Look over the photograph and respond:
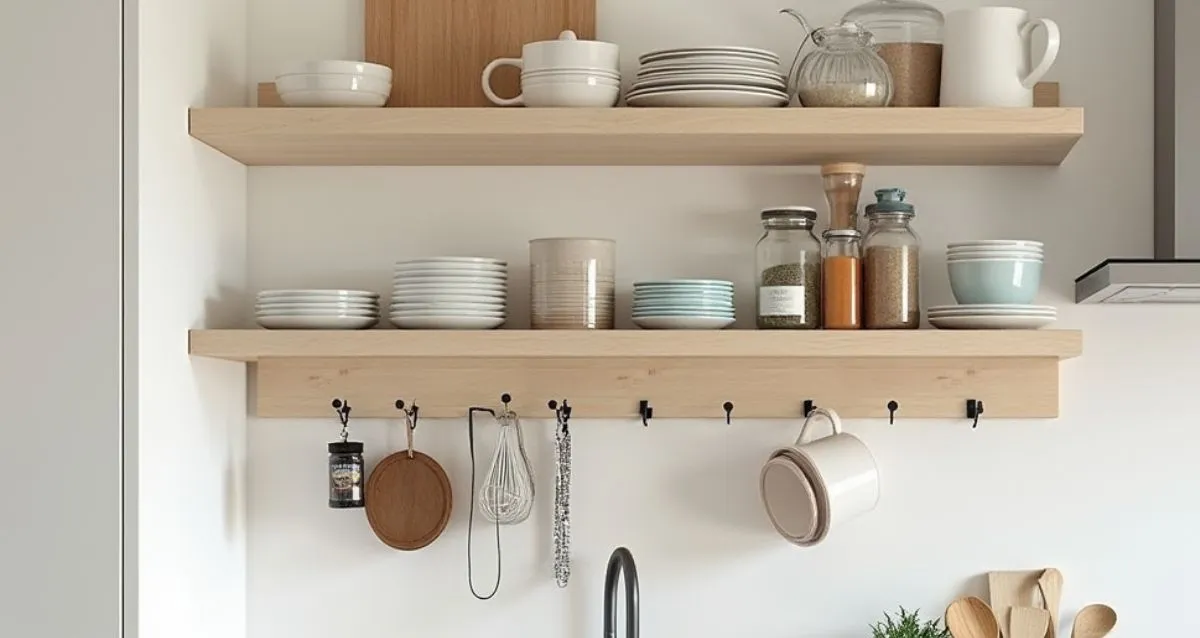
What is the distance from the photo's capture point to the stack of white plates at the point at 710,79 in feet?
6.42

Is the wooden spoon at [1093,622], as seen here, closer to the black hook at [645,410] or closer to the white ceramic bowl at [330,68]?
the black hook at [645,410]

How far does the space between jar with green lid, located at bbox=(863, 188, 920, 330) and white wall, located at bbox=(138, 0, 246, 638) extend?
105 centimetres

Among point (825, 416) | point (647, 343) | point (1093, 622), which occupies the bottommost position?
point (1093, 622)

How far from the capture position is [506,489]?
2154 mm

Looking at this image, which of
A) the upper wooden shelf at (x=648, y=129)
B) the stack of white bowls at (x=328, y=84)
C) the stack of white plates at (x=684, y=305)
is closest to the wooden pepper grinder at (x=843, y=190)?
the upper wooden shelf at (x=648, y=129)

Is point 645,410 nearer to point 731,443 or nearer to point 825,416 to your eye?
point 731,443

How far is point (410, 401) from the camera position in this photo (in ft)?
7.28

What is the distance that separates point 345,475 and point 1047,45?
4.25 feet

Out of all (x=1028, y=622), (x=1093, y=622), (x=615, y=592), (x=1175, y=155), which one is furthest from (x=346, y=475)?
(x=1175, y=155)

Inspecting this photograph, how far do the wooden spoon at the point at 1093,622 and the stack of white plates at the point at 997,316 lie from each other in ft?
1.70

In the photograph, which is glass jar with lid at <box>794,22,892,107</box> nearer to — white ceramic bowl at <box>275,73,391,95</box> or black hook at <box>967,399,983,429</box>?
black hook at <box>967,399,983,429</box>

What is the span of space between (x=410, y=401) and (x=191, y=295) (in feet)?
1.36

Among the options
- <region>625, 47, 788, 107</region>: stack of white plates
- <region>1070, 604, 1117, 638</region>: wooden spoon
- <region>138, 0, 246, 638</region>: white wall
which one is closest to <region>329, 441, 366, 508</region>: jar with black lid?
<region>138, 0, 246, 638</region>: white wall
